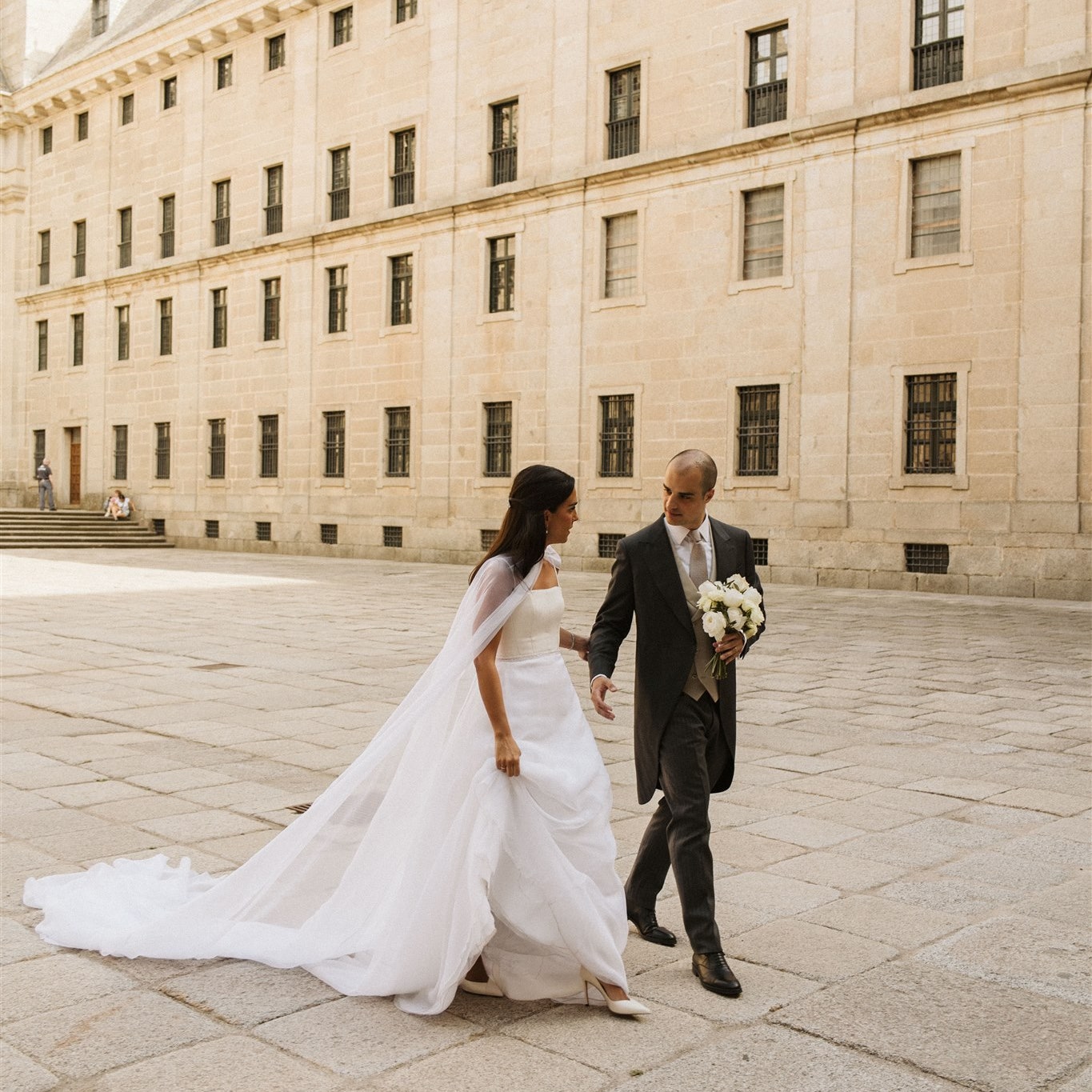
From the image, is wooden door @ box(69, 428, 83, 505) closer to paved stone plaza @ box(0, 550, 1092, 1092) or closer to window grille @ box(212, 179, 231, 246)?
window grille @ box(212, 179, 231, 246)

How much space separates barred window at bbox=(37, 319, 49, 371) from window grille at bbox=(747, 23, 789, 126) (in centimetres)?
2757

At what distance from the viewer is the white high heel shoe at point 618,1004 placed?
3.86m

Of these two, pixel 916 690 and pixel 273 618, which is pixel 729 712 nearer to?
pixel 916 690

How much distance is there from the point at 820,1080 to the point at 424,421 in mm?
26506

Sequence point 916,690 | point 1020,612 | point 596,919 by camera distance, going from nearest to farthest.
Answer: point 596,919
point 916,690
point 1020,612

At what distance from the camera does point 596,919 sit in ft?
12.8

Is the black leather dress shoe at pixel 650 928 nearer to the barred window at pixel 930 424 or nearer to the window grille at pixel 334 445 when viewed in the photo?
the barred window at pixel 930 424

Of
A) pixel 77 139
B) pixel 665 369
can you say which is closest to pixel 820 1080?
pixel 665 369

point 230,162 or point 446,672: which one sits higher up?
point 230,162

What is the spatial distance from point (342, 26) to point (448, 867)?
31.6 metres

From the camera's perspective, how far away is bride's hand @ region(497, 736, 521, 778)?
3.99 metres

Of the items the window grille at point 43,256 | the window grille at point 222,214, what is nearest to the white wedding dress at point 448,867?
the window grille at point 222,214

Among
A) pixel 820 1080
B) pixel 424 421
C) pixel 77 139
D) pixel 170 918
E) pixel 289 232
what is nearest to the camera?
pixel 820 1080

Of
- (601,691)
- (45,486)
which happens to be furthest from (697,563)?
(45,486)
